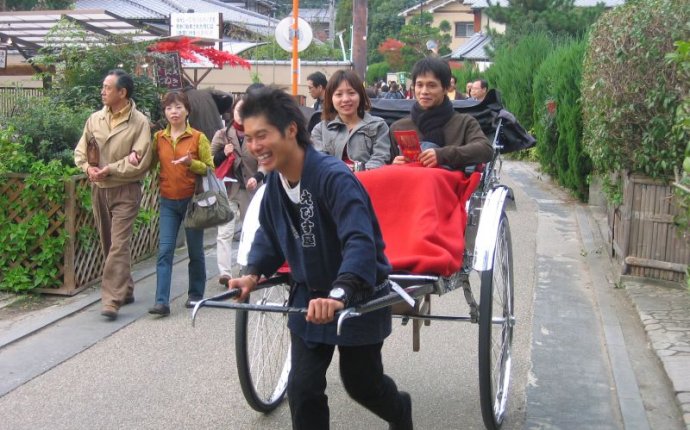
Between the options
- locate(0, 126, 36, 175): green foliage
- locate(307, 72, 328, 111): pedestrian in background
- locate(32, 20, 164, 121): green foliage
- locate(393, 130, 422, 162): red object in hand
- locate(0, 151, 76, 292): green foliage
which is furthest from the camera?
locate(32, 20, 164, 121): green foliage

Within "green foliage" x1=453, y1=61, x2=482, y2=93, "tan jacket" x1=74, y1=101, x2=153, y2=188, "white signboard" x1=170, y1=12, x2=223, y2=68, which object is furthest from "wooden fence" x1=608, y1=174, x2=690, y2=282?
"green foliage" x1=453, y1=61, x2=482, y2=93

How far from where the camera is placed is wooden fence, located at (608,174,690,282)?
764 cm

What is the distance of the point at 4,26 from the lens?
17.6 m

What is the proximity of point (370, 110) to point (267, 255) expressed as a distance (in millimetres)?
2180

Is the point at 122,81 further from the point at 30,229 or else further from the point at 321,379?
the point at 321,379

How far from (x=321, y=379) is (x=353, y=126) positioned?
2133 mm

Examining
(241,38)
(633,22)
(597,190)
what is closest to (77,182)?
(633,22)

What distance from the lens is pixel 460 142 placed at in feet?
16.6

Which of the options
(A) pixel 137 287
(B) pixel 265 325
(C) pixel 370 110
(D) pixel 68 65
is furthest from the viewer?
(D) pixel 68 65

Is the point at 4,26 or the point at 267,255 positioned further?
the point at 4,26

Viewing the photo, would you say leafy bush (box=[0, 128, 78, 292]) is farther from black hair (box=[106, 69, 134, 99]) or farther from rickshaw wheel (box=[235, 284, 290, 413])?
rickshaw wheel (box=[235, 284, 290, 413])

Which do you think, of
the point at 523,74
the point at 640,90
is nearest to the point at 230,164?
the point at 640,90

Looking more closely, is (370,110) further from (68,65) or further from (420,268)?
(68,65)

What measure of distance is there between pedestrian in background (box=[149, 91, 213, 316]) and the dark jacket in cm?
221
